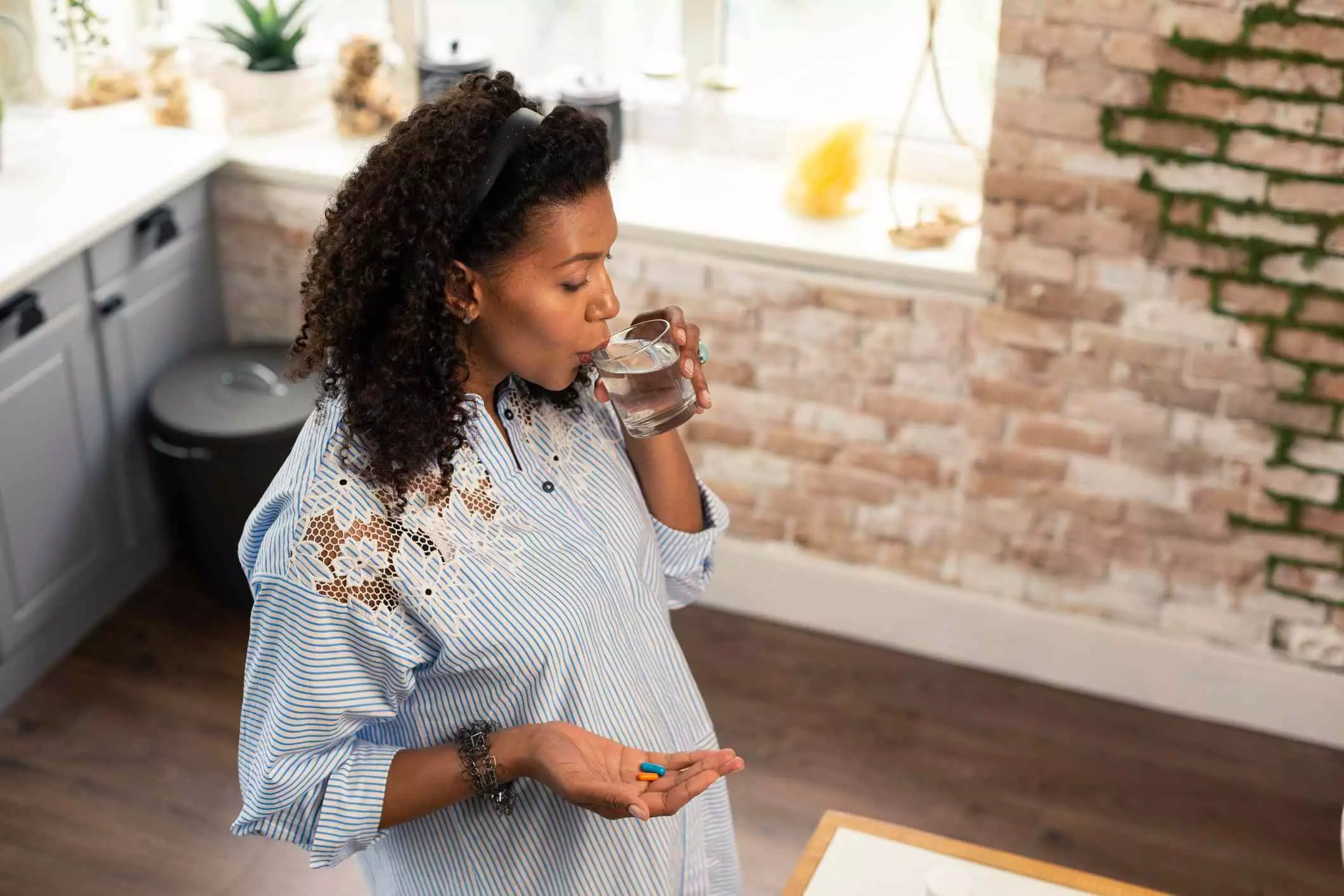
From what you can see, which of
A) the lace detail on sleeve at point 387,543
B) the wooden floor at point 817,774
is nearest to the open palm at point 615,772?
the lace detail on sleeve at point 387,543

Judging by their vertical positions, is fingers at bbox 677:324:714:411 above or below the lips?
below

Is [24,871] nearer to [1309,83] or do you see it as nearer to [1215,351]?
[1215,351]

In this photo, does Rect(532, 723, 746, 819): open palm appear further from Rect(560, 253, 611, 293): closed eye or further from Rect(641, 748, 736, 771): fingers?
Rect(560, 253, 611, 293): closed eye

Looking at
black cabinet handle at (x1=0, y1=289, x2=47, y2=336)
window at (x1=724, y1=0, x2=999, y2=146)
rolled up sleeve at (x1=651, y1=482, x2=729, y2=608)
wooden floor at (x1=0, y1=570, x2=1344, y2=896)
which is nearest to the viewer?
rolled up sleeve at (x1=651, y1=482, x2=729, y2=608)

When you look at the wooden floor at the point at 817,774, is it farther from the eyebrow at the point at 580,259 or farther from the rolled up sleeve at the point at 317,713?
the eyebrow at the point at 580,259

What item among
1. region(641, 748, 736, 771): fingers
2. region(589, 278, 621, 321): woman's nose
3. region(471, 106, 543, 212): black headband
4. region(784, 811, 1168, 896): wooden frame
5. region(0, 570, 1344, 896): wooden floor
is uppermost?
region(471, 106, 543, 212): black headband

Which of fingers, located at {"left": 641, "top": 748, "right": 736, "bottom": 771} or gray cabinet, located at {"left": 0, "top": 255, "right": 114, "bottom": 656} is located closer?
fingers, located at {"left": 641, "top": 748, "right": 736, "bottom": 771}

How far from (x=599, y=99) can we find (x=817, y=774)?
1.43 metres

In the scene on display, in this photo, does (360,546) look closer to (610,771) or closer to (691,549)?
(610,771)

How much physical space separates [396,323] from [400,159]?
15cm

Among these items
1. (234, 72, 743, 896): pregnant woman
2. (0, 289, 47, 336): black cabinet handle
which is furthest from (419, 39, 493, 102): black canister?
(234, 72, 743, 896): pregnant woman

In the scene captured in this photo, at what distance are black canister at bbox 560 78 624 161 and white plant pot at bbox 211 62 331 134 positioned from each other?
0.65 metres

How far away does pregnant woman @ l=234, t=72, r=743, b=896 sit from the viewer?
1312 mm

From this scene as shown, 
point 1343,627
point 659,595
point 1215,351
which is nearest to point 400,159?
point 659,595
